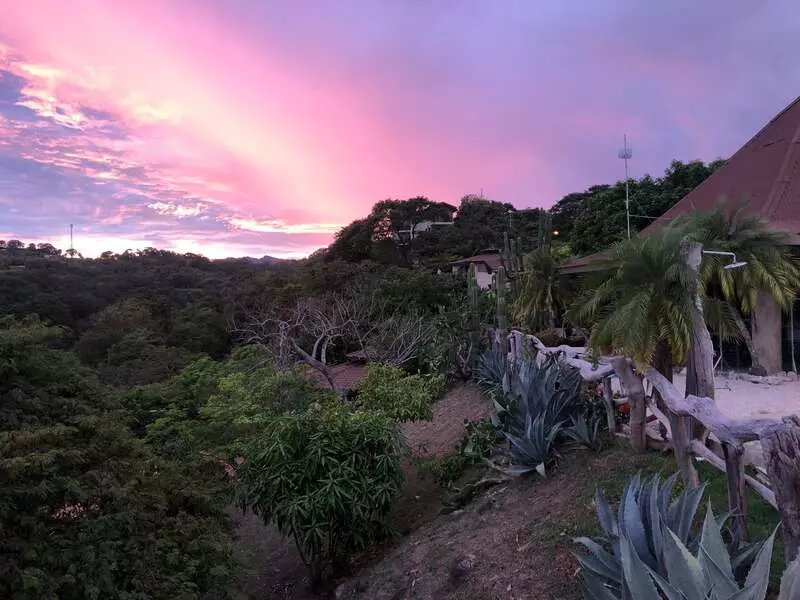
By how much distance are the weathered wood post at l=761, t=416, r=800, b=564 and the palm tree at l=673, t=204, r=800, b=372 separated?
22.4 feet

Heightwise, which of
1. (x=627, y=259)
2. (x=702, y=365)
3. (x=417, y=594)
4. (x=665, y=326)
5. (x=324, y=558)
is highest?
(x=627, y=259)

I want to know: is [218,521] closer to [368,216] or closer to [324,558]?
[324,558]

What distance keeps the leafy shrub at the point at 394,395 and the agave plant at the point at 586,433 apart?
13.5ft

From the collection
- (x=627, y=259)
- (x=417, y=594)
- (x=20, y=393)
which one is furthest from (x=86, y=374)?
(x=627, y=259)

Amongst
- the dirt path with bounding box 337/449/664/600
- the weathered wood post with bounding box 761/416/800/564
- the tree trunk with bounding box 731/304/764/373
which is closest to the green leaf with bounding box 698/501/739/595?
the weathered wood post with bounding box 761/416/800/564

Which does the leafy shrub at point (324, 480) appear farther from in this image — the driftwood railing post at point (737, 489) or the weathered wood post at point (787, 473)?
the weathered wood post at point (787, 473)

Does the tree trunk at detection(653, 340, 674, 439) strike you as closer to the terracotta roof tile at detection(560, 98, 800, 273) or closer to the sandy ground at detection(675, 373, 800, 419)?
the sandy ground at detection(675, 373, 800, 419)

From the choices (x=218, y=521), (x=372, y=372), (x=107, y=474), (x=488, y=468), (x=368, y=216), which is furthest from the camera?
(x=368, y=216)

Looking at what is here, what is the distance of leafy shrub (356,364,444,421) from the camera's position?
9.72 meters

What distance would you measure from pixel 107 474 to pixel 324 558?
2.91 m

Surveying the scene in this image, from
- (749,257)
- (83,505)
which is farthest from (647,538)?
(749,257)

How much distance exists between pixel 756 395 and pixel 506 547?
6.38 meters

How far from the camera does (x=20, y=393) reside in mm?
4402

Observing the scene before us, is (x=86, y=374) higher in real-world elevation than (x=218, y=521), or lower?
higher
